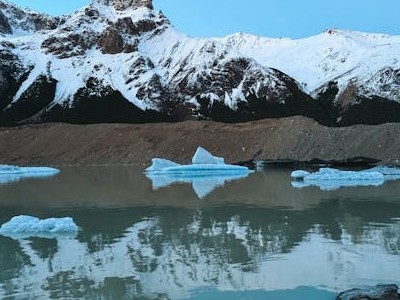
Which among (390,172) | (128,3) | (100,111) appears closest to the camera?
(390,172)

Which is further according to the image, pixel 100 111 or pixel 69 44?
pixel 69 44

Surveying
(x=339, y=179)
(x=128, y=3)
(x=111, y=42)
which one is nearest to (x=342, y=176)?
(x=339, y=179)

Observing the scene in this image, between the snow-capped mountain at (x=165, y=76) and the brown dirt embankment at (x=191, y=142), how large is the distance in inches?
1214

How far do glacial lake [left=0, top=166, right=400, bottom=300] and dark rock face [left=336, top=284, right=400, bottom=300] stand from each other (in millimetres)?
384

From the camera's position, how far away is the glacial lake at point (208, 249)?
7930mm

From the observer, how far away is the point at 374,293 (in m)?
6.85

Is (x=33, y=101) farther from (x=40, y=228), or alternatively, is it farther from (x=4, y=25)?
(x=40, y=228)

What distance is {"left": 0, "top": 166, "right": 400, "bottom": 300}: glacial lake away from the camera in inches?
312

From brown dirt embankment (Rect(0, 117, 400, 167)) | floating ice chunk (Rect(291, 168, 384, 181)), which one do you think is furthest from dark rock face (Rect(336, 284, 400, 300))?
brown dirt embankment (Rect(0, 117, 400, 167))

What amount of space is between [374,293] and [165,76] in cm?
10921

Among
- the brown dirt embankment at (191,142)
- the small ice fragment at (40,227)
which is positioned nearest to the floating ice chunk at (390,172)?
the brown dirt embankment at (191,142)

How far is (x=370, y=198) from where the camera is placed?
1808cm

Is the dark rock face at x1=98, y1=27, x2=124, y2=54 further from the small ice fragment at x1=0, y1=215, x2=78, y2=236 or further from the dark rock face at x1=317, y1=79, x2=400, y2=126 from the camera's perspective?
the small ice fragment at x1=0, y1=215, x2=78, y2=236

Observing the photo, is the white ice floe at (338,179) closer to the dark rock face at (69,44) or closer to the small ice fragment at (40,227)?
the small ice fragment at (40,227)
